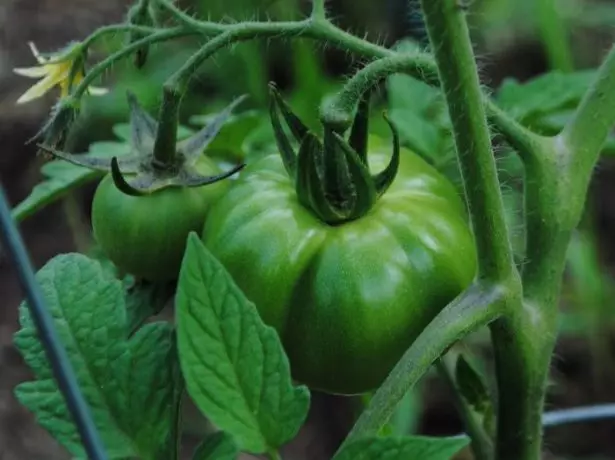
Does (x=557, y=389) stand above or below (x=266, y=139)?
below

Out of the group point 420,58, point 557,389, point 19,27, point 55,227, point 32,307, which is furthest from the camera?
point 19,27

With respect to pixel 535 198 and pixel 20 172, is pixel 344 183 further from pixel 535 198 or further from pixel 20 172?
pixel 20 172

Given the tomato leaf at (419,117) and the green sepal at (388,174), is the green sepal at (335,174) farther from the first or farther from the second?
the tomato leaf at (419,117)

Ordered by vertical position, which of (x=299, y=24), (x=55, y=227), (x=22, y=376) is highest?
(x=299, y=24)

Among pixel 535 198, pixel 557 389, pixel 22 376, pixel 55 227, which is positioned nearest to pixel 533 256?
pixel 535 198

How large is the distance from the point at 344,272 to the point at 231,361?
0.10 m

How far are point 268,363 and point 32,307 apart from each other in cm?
11

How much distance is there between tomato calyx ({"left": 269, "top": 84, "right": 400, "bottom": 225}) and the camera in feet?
1.58

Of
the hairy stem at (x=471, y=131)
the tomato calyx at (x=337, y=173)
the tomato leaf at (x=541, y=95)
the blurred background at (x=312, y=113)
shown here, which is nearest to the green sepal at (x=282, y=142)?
the tomato calyx at (x=337, y=173)

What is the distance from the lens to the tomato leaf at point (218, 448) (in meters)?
0.43

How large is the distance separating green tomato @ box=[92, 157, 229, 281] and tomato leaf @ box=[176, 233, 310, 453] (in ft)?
0.47

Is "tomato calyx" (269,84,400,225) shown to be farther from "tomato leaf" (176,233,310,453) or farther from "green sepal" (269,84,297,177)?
"tomato leaf" (176,233,310,453)

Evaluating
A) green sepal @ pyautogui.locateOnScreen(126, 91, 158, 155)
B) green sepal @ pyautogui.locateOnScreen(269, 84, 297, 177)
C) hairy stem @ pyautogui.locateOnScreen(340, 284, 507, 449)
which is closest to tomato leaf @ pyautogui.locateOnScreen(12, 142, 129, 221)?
green sepal @ pyautogui.locateOnScreen(126, 91, 158, 155)

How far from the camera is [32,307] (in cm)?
35
